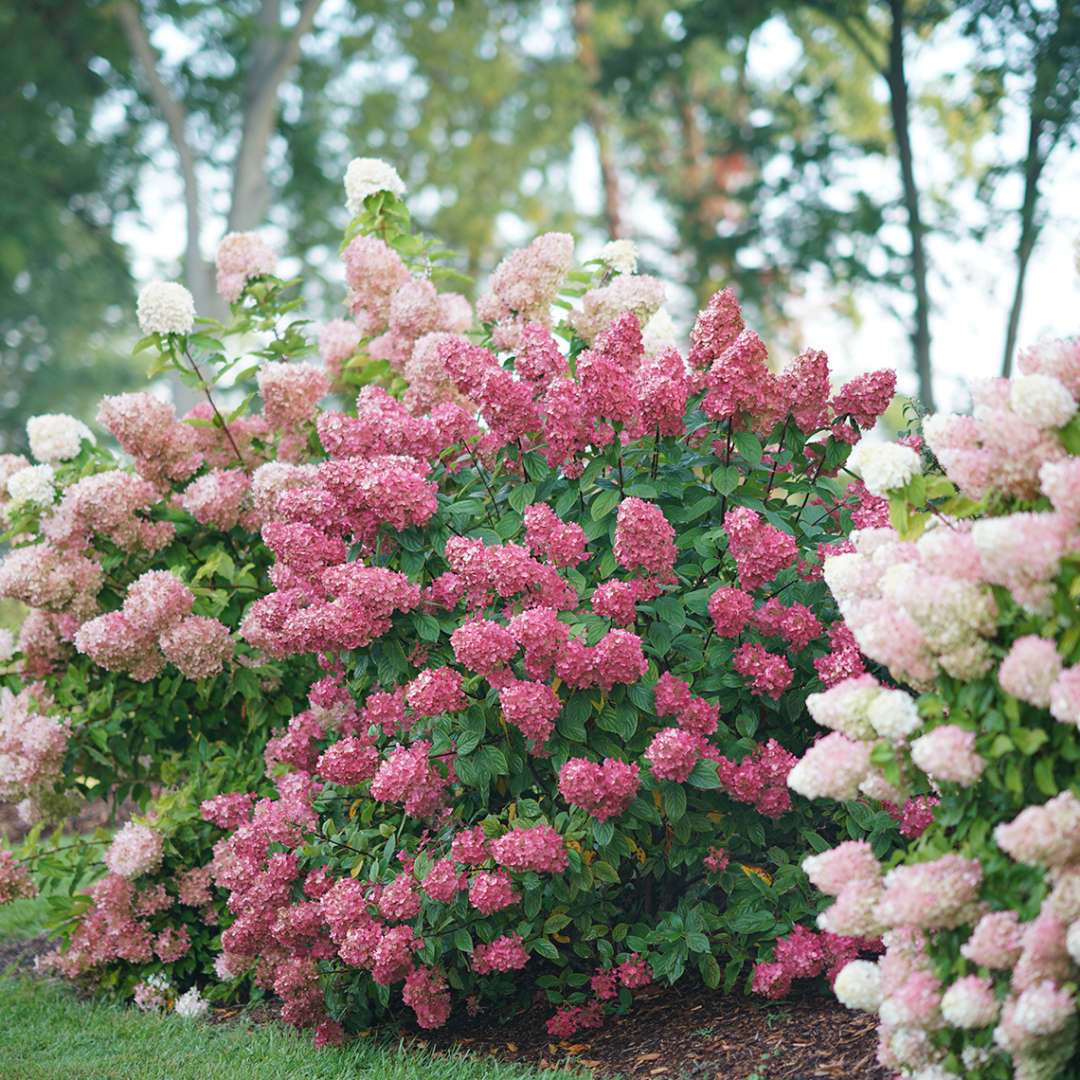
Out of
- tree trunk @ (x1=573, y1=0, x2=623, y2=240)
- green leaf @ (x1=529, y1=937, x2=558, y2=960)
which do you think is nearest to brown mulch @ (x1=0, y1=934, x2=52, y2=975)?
green leaf @ (x1=529, y1=937, x2=558, y2=960)

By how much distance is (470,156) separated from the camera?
71.1 feet

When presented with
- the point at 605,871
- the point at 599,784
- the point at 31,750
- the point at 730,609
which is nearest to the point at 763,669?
the point at 730,609

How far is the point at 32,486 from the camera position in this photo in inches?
191

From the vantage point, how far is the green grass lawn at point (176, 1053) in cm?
350

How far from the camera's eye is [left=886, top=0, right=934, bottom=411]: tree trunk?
39.4 ft

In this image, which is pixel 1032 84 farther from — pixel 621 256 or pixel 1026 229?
pixel 621 256

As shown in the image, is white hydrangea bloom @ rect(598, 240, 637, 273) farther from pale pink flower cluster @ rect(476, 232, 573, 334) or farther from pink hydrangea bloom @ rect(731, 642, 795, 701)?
pink hydrangea bloom @ rect(731, 642, 795, 701)

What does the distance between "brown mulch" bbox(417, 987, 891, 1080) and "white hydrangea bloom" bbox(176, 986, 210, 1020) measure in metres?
1.00

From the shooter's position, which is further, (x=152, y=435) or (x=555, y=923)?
(x=152, y=435)

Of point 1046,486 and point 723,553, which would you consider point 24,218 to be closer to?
point 723,553

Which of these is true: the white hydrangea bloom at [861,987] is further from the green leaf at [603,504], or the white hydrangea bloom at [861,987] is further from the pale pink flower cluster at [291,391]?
the pale pink flower cluster at [291,391]

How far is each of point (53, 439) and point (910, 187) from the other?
9465 millimetres

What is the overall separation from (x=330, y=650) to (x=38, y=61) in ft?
46.6

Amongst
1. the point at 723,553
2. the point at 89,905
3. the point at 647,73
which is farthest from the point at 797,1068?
the point at 647,73
